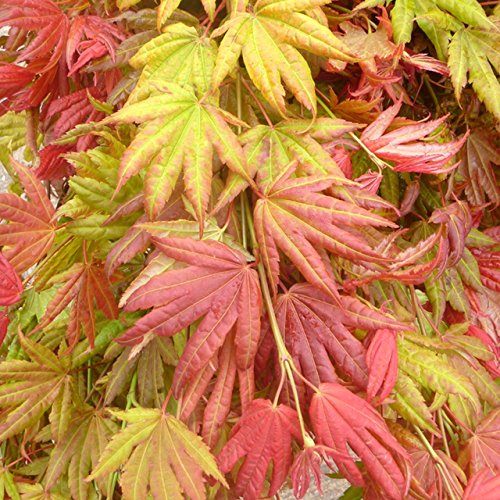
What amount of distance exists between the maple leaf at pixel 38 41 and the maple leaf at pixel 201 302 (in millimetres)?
298

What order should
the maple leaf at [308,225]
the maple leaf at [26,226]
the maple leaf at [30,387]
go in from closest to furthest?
the maple leaf at [308,225] < the maple leaf at [26,226] < the maple leaf at [30,387]

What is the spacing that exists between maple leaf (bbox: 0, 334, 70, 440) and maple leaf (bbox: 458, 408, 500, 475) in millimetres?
471

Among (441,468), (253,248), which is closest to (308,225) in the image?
(253,248)

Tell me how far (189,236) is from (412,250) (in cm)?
21

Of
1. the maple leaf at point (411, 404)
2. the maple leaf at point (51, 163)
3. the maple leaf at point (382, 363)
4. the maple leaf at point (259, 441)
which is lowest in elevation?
the maple leaf at point (411, 404)

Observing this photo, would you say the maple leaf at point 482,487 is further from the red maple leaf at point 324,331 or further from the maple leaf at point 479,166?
the maple leaf at point 479,166

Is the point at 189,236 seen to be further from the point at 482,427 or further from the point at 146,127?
the point at 482,427

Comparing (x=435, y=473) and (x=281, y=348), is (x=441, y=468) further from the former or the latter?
(x=281, y=348)

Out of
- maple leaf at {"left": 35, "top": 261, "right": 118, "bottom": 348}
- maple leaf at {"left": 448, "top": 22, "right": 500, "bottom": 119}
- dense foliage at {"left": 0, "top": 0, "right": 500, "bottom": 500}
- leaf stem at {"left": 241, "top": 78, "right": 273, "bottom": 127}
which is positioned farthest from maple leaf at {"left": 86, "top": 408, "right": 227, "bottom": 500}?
maple leaf at {"left": 448, "top": 22, "right": 500, "bottom": 119}

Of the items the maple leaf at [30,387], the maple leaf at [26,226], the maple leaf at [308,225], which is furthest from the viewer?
the maple leaf at [30,387]

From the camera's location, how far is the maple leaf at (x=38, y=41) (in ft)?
2.02

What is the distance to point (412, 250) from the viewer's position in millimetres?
552

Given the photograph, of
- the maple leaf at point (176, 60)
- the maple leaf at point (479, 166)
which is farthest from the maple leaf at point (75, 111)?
the maple leaf at point (479, 166)

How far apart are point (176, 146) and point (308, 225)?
0.13m
